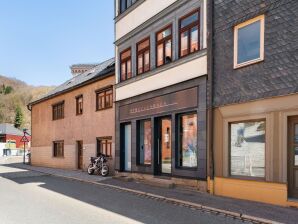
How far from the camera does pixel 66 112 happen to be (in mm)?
28703

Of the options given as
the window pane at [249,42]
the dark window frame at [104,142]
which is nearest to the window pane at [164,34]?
the window pane at [249,42]

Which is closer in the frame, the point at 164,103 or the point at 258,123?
the point at 258,123

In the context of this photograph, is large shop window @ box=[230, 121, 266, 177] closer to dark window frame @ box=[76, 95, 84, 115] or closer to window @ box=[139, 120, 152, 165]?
window @ box=[139, 120, 152, 165]

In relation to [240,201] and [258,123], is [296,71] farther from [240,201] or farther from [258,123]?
[240,201]

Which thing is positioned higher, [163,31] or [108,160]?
[163,31]

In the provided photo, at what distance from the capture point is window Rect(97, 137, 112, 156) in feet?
71.8

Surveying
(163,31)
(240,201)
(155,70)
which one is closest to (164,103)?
(155,70)

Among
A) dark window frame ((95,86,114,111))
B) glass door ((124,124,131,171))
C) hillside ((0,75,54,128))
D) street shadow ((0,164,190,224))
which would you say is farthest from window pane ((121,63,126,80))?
hillside ((0,75,54,128))

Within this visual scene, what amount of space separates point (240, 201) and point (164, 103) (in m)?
6.02

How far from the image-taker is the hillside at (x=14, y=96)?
108m

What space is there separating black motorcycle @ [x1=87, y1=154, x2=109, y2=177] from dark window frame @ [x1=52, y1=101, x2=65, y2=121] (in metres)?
8.89

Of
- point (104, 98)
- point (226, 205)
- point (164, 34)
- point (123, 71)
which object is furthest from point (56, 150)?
point (226, 205)

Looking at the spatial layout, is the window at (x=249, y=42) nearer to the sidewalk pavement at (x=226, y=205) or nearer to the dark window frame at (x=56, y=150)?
the sidewalk pavement at (x=226, y=205)

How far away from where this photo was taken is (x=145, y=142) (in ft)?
58.6
